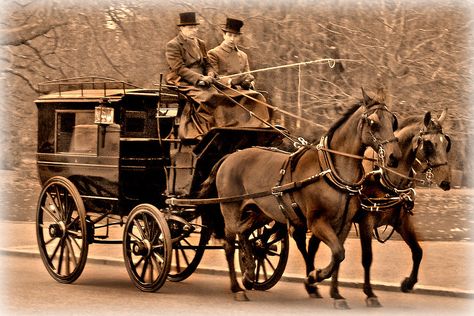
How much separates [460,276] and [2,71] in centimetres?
1151

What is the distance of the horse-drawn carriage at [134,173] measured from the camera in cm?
1232

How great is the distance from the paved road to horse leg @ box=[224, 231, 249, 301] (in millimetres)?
126

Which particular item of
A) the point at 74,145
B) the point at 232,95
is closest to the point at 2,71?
the point at 74,145

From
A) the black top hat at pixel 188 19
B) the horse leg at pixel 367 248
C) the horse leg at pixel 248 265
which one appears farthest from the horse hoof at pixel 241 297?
the black top hat at pixel 188 19

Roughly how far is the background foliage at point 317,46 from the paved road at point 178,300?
5482mm

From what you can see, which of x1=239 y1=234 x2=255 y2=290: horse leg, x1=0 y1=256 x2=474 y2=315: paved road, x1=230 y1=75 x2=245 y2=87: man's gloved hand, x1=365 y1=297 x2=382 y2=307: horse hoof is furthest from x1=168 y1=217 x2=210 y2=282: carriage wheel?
x1=365 y1=297 x2=382 y2=307: horse hoof

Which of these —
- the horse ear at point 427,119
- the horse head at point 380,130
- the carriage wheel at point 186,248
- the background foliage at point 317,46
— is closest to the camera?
the horse head at point 380,130

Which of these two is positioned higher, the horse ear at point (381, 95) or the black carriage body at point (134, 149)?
the horse ear at point (381, 95)

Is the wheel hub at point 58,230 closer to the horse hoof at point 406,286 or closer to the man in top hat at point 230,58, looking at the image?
the man in top hat at point 230,58

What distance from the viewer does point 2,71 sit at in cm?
2173

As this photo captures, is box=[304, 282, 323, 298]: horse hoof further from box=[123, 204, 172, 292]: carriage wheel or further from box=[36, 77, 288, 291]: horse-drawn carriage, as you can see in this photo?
box=[123, 204, 172, 292]: carriage wheel

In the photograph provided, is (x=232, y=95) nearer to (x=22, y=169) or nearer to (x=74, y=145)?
(x=74, y=145)

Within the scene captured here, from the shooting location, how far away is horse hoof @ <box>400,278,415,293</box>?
12195mm

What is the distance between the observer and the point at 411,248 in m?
12.4
